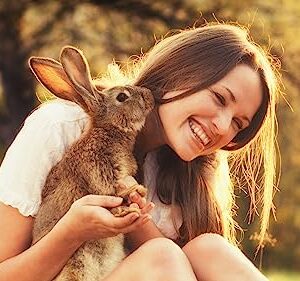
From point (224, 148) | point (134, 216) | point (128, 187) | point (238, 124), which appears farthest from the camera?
point (224, 148)

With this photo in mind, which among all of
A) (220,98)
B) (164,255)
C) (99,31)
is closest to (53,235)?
(164,255)

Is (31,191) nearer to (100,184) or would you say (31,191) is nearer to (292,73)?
(100,184)

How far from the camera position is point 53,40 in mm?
9133

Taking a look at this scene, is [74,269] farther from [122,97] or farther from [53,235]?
[122,97]

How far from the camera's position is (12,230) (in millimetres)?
3832

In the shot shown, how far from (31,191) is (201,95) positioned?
69 cm

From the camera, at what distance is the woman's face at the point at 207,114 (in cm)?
388

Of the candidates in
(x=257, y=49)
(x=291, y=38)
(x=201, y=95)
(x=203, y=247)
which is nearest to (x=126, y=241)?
(x=203, y=247)

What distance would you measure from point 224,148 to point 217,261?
542 millimetres

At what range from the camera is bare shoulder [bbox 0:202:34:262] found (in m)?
3.83

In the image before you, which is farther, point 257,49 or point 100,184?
point 257,49

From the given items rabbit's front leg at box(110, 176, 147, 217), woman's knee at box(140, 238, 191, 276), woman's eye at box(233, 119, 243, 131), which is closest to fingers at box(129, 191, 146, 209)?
rabbit's front leg at box(110, 176, 147, 217)

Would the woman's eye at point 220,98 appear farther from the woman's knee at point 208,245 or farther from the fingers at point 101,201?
the fingers at point 101,201

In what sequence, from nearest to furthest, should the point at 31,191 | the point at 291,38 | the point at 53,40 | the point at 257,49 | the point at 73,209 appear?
the point at 73,209
the point at 31,191
the point at 257,49
the point at 291,38
the point at 53,40
